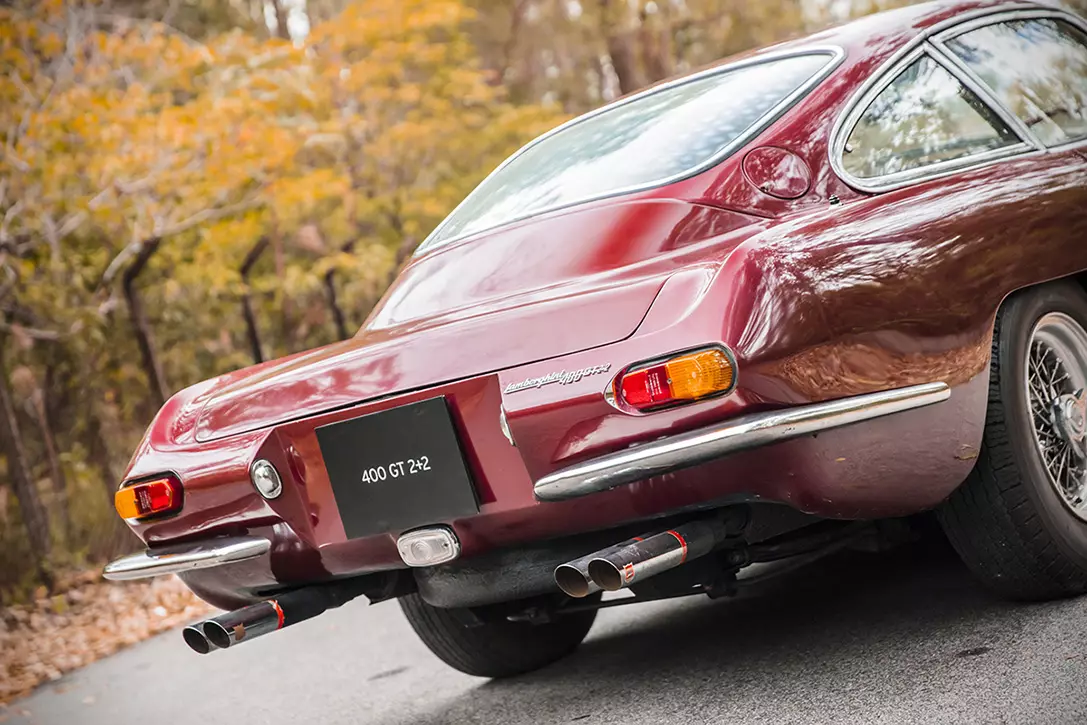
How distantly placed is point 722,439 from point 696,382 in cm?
14

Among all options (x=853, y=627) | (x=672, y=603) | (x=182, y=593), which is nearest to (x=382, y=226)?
(x=182, y=593)

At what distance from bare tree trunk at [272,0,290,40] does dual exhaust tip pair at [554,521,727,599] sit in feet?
64.8

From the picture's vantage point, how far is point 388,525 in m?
3.13

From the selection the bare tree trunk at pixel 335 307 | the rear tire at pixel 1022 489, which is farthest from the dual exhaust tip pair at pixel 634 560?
the bare tree trunk at pixel 335 307

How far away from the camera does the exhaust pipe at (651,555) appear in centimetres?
269

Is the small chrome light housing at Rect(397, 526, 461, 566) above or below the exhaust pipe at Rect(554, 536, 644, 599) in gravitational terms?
above

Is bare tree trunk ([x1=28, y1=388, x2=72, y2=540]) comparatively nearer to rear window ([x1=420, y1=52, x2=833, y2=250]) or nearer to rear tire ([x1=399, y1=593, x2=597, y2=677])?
rear tire ([x1=399, y1=593, x2=597, y2=677])

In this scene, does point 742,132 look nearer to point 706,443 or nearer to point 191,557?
point 706,443

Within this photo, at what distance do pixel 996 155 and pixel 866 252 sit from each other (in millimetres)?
983

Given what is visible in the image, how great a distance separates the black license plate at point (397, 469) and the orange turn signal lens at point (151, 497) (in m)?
0.50

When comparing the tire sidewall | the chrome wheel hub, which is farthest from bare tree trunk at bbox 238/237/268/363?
the tire sidewall

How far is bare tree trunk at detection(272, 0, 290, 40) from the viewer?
2109 centimetres

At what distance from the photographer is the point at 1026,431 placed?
3283 mm

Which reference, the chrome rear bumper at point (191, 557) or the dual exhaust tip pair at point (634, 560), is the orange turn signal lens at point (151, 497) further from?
the dual exhaust tip pair at point (634, 560)
